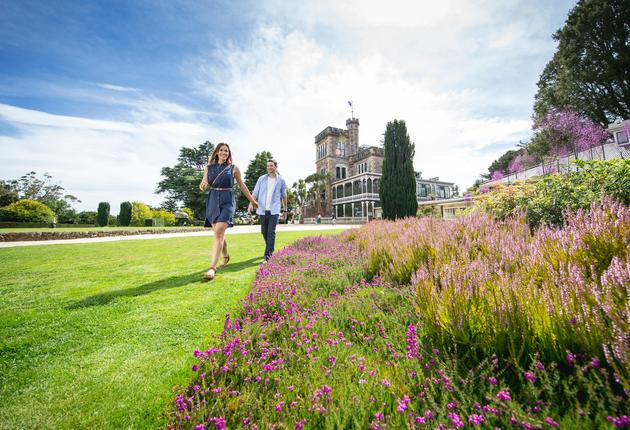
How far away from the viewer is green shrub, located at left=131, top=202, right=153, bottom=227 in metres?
33.0

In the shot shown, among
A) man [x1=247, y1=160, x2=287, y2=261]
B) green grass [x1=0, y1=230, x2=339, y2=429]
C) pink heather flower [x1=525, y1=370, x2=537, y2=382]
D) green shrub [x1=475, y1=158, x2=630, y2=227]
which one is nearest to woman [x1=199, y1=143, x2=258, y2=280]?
green grass [x1=0, y1=230, x2=339, y2=429]

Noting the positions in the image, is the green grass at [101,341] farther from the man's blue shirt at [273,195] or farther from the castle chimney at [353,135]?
the castle chimney at [353,135]

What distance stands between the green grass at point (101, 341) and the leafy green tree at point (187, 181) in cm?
3959

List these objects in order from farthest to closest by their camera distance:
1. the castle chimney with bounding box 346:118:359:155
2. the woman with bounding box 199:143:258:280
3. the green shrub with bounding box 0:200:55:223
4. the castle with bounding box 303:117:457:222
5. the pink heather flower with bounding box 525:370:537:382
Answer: the castle chimney with bounding box 346:118:359:155
the castle with bounding box 303:117:457:222
the green shrub with bounding box 0:200:55:223
the woman with bounding box 199:143:258:280
the pink heather flower with bounding box 525:370:537:382

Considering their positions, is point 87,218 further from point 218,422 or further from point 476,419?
point 476,419

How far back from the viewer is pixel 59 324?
2.51 meters

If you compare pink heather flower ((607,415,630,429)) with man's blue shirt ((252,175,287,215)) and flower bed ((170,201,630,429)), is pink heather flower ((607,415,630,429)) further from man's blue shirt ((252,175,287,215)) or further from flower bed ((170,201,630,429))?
man's blue shirt ((252,175,287,215))

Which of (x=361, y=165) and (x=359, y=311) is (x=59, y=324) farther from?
(x=361, y=165)

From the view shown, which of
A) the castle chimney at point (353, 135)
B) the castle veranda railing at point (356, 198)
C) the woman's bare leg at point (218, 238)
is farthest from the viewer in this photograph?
the castle chimney at point (353, 135)

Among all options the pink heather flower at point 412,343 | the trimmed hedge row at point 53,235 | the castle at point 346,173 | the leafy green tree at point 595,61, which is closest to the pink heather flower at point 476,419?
the pink heather flower at point 412,343

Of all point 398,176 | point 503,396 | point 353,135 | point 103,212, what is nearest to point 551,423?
point 503,396

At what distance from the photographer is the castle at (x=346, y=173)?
4478 centimetres

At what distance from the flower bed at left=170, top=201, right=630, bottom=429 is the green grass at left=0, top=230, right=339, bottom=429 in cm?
32

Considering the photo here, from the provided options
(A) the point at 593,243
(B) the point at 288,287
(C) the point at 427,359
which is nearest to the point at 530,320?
(C) the point at 427,359
